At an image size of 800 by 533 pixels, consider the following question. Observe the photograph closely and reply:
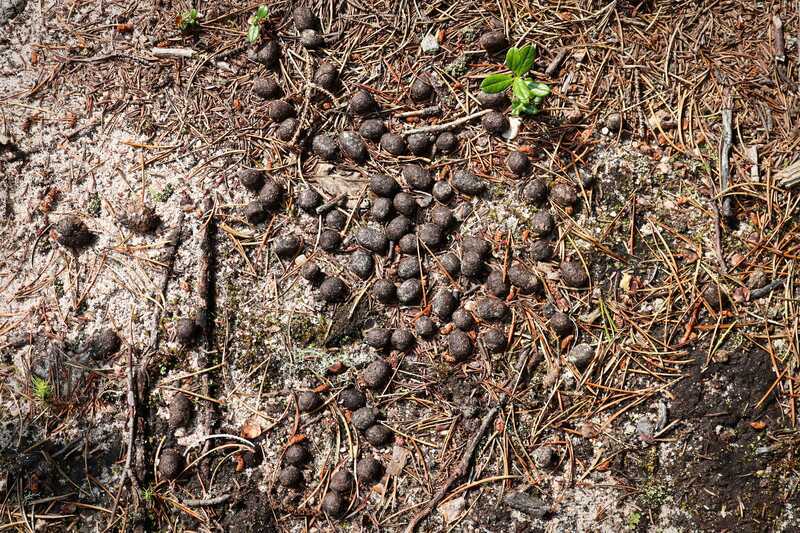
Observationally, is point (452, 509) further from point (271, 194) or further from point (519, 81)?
point (519, 81)

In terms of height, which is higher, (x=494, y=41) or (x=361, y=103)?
(x=494, y=41)

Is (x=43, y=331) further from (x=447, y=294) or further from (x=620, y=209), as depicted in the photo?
(x=620, y=209)

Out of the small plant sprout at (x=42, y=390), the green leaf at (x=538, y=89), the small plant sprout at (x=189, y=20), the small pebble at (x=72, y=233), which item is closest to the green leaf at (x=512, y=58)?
the green leaf at (x=538, y=89)

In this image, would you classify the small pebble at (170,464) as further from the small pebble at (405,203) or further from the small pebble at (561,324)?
the small pebble at (561,324)

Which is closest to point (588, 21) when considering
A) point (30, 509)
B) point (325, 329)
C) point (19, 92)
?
point (325, 329)

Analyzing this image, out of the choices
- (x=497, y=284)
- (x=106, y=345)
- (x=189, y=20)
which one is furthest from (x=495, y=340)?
(x=189, y=20)

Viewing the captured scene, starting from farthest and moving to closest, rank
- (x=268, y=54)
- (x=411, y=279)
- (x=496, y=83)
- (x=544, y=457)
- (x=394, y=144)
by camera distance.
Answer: (x=268, y=54) < (x=394, y=144) < (x=411, y=279) < (x=496, y=83) < (x=544, y=457)
